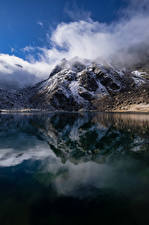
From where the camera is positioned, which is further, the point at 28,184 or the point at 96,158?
the point at 96,158

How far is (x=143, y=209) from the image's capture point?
8.41 meters

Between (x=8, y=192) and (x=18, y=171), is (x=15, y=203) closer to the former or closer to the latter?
(x=8, y=192)

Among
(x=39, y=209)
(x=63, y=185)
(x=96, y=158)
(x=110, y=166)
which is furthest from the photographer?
(x=96, y=158)

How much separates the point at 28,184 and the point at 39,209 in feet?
10.9

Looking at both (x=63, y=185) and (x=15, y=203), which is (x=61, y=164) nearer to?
(x=63, y=185)

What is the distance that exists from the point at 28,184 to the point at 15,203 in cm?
238

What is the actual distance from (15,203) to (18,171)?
5341 millimetres

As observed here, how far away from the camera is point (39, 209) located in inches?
325

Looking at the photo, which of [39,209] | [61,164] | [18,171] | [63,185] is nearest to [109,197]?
[63,185]

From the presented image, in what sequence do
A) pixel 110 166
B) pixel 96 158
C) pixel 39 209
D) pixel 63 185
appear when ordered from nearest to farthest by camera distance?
pixel 39 209
pixel 63 185
pixel 110 166
pixel 96 158

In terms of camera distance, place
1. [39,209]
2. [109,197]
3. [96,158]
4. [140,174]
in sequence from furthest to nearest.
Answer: [96,158]
[140,174]
[109,197]
[39,209]

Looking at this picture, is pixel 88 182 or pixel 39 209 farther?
pixel 88 182

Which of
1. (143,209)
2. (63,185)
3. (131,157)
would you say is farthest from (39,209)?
(131,157)

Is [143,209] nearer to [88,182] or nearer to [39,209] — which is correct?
[88,182]
